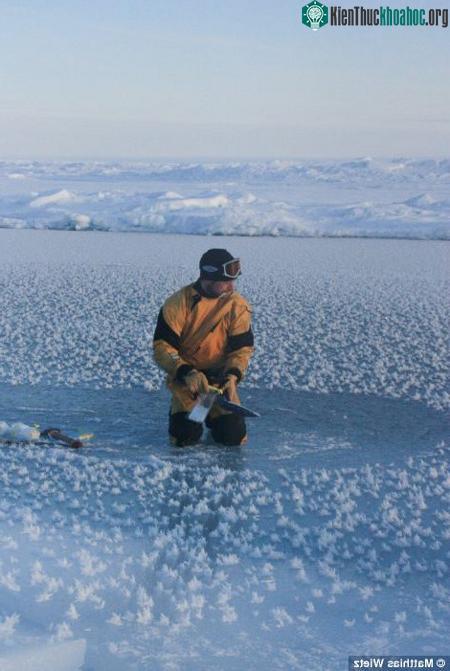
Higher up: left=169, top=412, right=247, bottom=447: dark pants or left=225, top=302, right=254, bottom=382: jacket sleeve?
left=225, top=302, right=254, bottom=382: jacket sleeve

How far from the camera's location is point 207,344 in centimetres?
622

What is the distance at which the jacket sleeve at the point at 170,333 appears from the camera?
6.02 meters

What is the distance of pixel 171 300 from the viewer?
20.0 feet

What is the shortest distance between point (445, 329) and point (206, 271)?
5.51m

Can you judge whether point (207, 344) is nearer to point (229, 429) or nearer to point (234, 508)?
point (229, 429)

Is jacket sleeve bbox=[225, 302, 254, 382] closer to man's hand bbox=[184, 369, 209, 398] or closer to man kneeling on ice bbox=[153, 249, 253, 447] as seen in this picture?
man kneeling on ice bbox=[153, 249, 253, 447]

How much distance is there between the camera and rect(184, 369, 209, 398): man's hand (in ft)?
19.1

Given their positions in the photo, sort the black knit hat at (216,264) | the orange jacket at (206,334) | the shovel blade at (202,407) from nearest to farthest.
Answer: the shovel blade at (202,407)
the black knit hat at (216,264)
the orange jacket at (206,334)

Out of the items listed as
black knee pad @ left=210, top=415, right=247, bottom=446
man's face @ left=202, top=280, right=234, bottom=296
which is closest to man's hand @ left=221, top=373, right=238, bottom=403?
black knee pad @ left=210, top=415, right=247, bottom=446

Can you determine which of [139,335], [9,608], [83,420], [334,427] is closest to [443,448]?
[334,427]

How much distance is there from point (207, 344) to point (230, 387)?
396 millimetres

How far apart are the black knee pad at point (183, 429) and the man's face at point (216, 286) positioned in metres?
0.83

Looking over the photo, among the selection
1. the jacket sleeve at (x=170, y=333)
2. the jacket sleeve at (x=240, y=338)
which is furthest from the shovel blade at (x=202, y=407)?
the jacket sleeve at (x=240, y=338)

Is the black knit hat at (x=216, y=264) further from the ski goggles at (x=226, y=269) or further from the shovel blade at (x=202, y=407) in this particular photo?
the shovel blade at (x=202, y=407)
